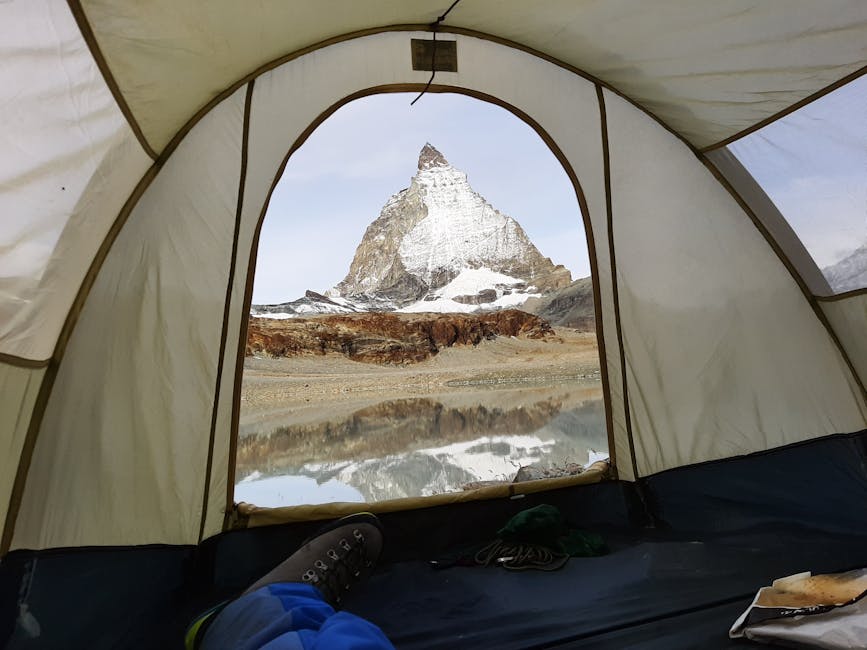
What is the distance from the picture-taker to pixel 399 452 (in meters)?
6.70

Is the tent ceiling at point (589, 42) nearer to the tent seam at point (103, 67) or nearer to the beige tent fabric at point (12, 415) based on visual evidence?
the tent seam at point (103, 67)

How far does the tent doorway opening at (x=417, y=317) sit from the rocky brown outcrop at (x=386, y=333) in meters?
0.07

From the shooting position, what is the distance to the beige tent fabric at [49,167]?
3.75ft

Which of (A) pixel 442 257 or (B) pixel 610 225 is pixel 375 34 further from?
(A) pixel 442 257

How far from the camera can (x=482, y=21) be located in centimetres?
196

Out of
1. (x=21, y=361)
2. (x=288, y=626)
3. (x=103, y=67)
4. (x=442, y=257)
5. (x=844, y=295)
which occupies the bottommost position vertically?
(x=288, y=626)

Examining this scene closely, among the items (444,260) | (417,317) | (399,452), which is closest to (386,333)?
(417,317)

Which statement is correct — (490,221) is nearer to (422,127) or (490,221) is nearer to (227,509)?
(422,127)

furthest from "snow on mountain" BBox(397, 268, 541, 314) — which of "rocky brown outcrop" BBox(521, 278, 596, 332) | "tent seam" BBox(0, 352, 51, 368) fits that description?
"tent seam" BBox(0, 352, 51, 368)

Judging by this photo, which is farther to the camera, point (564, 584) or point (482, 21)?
point (482, 21)

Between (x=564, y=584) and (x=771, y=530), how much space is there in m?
0.80

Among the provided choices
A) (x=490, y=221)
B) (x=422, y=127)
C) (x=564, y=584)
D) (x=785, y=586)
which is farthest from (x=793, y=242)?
(x=490, y=221)

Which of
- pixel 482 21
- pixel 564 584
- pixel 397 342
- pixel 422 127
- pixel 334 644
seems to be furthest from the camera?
pixel 422 127

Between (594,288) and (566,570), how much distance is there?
1.01 metres
